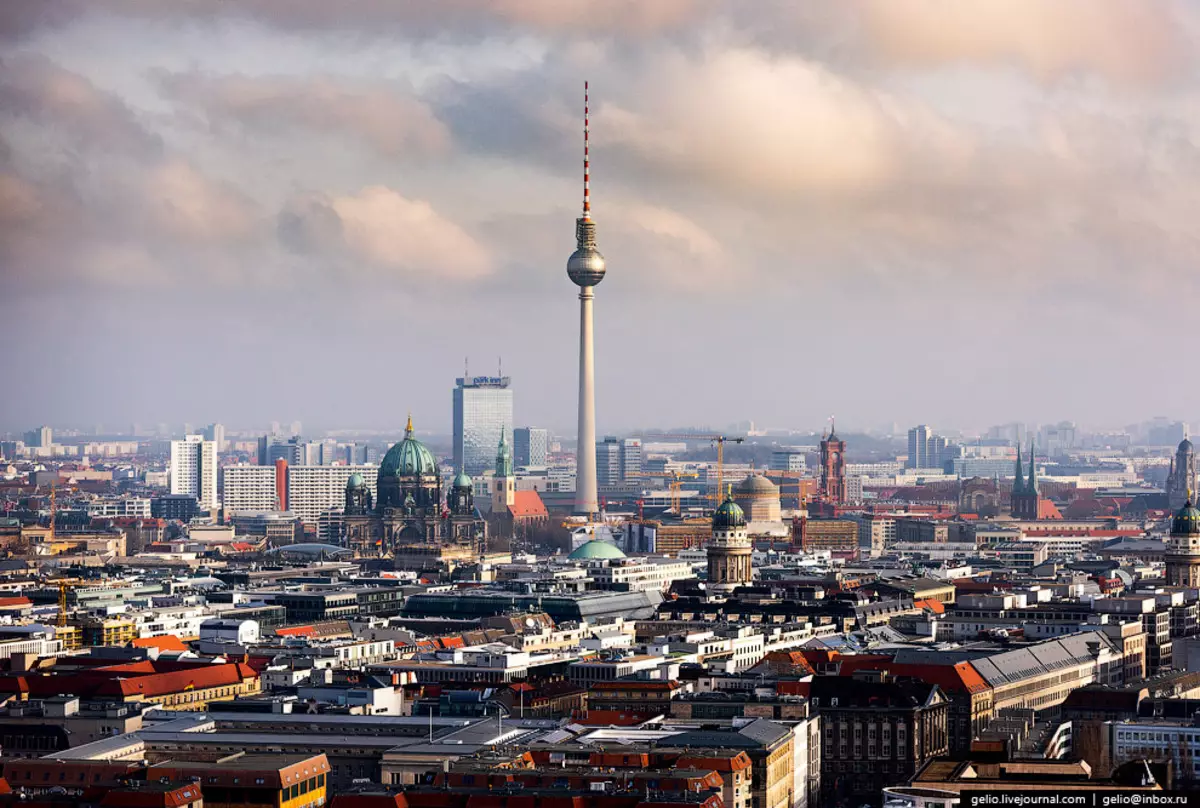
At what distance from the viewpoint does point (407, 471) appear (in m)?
175

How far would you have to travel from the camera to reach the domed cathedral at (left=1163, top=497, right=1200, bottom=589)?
408 ft

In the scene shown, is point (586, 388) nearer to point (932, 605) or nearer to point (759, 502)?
point (759, 502)

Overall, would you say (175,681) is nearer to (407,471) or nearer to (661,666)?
(661,666)

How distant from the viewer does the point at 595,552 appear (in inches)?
5802

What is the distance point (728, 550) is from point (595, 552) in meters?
17.8

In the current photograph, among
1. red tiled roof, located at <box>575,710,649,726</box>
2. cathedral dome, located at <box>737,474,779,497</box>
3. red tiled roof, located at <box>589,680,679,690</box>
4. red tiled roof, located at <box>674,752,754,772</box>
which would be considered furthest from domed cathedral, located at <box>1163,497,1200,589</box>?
cathedral dome, located at <box>737,474,779,497</box>

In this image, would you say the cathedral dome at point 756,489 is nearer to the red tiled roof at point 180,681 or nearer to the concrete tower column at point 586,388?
the concrete tower column at point 586,388

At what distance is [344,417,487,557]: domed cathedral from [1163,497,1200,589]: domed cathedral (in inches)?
2207

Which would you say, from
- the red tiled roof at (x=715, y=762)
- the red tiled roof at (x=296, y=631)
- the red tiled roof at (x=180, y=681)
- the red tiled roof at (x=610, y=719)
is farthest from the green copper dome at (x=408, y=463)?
the red tiled roof at (x=715, y=762)

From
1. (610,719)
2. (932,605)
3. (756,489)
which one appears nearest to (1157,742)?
(610,719)

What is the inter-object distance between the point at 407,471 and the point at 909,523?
3848 cm

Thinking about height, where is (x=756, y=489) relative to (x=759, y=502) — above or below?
above

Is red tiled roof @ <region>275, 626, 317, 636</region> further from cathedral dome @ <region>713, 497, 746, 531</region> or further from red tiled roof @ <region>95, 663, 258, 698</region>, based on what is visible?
cathedral dome @ <region>713, 497, 746, 531</region>

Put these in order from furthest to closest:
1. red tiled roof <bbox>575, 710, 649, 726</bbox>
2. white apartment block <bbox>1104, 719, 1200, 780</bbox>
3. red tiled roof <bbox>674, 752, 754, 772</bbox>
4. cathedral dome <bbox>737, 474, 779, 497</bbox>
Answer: cathedral dome <bbox>737, 474, 779, 497</bbox> → red tiled roof <bbox>575, 710, 649, 726</bbox> → white apartment block <bbox>1104, 719, 1200, 780</bbox> → red tiled roof <bbox>674, 752, 754, 772</bbox>
